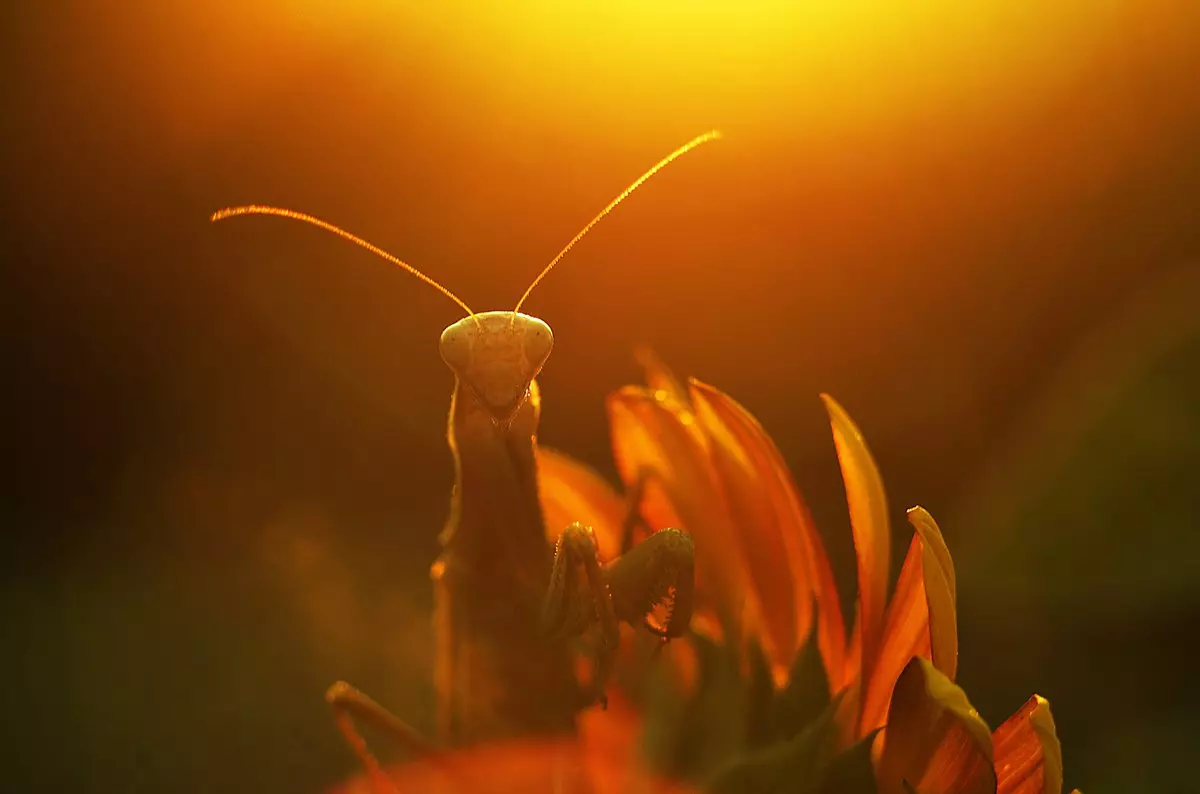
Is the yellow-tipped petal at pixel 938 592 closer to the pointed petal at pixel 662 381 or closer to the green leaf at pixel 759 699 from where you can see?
the green leaf at pixel 759 699

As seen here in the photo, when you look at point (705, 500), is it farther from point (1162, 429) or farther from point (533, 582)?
point (1162, 429)

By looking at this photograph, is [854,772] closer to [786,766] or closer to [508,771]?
[786,766]

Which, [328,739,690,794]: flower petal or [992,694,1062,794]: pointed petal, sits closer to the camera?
[992,694,1062,794]: pointed petal

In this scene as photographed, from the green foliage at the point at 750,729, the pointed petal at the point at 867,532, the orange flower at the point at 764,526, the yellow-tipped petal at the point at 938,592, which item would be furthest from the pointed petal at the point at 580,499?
the yellow-tipped petal at the point at 938,592

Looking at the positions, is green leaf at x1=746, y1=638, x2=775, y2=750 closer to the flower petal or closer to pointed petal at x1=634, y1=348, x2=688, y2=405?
the flower petal

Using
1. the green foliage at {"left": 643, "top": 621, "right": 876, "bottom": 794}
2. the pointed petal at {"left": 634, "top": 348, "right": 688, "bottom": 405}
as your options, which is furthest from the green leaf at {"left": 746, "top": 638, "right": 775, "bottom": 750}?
the pointed petal at {"left": 634, "top": 348, "right": 688, "bottom": 405}
